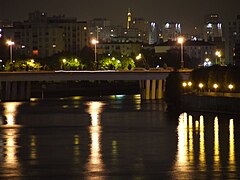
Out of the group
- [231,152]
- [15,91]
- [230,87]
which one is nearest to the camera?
[231,152]

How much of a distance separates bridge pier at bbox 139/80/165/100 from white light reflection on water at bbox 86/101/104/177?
55.8ft

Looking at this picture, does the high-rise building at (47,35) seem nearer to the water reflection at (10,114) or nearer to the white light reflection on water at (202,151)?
the water reflection at (10,114)

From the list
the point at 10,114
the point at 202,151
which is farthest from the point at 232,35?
the point at 202,151

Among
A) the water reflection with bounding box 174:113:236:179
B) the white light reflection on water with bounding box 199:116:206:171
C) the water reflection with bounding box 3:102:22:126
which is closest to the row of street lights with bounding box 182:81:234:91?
the water reflection with bounding box 174:113:236:179

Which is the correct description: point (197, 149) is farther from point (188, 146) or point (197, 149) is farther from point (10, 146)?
point (10, 146)

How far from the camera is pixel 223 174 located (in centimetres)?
3112

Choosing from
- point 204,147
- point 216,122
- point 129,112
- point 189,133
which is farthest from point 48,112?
point 204,147

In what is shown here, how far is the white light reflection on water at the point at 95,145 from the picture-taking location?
32.8 m

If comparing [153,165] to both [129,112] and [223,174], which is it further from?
[129,112]

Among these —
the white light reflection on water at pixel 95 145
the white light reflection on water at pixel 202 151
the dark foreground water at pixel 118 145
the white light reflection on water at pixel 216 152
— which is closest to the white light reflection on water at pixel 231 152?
the dark foreground water at pixel 118 145

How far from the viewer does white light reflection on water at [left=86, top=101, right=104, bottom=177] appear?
3275 cm

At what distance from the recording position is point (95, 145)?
1576 inches

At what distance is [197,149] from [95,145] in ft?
14.2

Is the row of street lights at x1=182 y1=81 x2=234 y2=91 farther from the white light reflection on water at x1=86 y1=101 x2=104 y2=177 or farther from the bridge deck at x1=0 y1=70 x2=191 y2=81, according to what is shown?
the bridge deck at x1=0 y1=70 x2=191 y2=81
